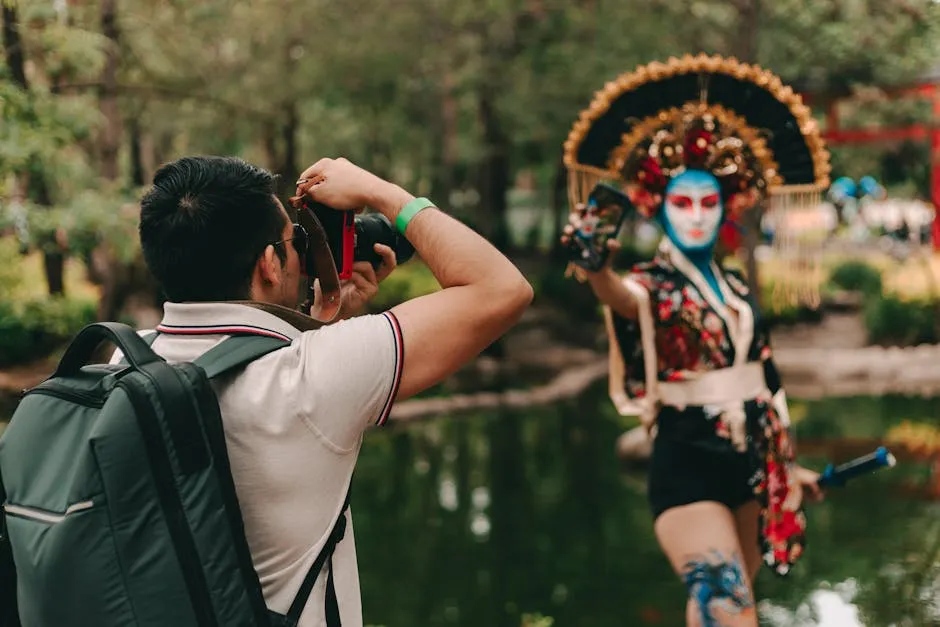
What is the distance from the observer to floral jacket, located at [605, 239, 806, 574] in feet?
12.6

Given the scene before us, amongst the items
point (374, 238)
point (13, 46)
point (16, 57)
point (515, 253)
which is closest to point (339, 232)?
point (374, 238)

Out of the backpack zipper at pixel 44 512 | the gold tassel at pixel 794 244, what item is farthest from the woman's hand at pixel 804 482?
the backpack zipper at pixel 44 512

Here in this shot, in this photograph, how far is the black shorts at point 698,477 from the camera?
373 centimetres

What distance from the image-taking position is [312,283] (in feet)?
6.48

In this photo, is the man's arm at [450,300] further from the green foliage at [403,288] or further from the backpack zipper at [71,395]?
the green foliage at [403,288]

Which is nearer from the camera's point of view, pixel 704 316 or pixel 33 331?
pixel 704 316

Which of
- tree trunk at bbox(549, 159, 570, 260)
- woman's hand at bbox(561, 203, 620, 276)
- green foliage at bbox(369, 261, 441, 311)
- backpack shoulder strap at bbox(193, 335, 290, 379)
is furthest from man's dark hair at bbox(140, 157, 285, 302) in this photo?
tree trunk at bbox(549, 159, 570, 260)

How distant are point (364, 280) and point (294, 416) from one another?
47 centimetres

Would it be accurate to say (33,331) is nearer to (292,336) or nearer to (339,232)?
(339,232)

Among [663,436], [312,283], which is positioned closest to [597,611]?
[663,436]

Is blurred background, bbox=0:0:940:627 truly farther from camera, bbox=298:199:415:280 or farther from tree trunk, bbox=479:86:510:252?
camera, bbox=298:199:415:280

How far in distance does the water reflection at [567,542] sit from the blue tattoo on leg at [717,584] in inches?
70.0

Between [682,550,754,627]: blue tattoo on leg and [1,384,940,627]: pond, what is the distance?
0.63m

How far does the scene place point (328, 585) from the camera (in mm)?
1676
